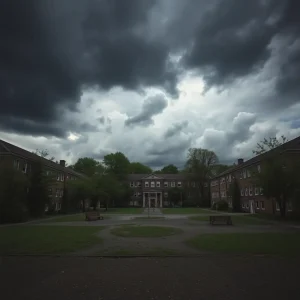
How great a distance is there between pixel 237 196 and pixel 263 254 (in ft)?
146

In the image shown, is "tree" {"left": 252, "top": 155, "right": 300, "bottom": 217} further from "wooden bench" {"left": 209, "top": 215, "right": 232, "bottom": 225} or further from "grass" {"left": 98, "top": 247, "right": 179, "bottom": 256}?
"grass" {"left": 98, "top": 247, "right": 179, "bottom": 256}

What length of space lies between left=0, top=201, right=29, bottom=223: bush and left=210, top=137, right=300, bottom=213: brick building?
89.8ft

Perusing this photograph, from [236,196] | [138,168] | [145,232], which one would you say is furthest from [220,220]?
[138,168]

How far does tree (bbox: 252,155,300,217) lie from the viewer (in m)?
32.2

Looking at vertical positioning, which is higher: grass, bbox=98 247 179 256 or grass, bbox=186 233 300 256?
A: grass, bbox=186 233 300 256

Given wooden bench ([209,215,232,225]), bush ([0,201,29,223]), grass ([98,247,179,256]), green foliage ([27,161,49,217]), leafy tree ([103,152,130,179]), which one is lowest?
grass ([98,247,179,256])

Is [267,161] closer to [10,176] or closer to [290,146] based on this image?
[290,146]

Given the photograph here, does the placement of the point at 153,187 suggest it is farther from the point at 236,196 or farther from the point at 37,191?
the point at 37,191

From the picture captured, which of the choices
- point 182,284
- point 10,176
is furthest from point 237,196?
point 182,284

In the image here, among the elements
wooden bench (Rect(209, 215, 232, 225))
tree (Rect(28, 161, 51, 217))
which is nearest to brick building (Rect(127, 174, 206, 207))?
tree (Rect(28, 161, 51, 217))

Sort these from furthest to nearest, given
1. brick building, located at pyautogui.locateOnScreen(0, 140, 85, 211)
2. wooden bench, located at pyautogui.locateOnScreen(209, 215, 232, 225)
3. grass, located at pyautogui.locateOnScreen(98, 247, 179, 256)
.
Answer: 1. brick building, located at pyautogui.locateOnScreen(0, 140, 85, 211)
2. wooden bench, located at pyautogui.locateOnScreen(209, 215, 232, 225)
3. grass, located at pyautogui.locateOnScreen(98, 247, 179, 256)

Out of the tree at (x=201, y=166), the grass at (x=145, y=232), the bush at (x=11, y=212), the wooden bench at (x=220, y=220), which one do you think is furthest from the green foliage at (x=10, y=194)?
the tree at (x=201, y=166)

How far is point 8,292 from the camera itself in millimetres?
7195

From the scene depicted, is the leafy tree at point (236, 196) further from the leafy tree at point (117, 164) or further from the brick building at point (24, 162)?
the leafy tree at point (117, 164)
